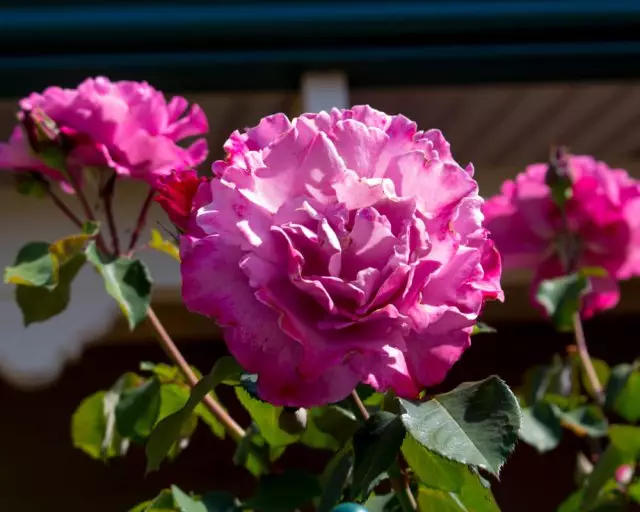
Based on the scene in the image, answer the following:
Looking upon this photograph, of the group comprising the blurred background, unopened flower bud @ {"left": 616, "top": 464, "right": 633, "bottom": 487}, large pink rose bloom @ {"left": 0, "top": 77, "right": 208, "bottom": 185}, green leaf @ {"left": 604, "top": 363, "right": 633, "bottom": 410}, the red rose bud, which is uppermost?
the red rose bud

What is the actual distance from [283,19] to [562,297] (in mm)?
1253

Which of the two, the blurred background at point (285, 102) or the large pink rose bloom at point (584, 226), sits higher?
the large pink rose bloom at point (584, 226)

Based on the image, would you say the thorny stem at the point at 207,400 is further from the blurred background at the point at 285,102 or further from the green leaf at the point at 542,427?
the blurred background at the point at 285,102

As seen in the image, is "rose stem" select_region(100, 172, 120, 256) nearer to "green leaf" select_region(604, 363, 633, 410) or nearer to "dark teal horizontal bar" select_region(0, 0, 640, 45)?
"green leaf" select_region(604, 363, 633, 410)

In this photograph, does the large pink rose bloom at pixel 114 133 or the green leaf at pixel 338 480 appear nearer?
the green leaf at pixel 338 480

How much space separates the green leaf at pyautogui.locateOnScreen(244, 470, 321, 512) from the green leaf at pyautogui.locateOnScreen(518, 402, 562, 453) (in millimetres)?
267

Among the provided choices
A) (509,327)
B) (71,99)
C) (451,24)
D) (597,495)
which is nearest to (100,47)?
(451,24)

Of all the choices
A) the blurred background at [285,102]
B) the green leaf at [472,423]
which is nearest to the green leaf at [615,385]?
the green leaf at [472,423]

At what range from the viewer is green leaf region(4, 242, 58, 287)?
65 cm

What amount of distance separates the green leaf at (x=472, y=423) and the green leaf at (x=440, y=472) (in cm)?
4

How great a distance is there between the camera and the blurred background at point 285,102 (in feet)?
6.27

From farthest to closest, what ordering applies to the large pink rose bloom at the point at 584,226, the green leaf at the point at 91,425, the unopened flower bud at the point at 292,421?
the large pink rose bloom at the point at 584,226, the green leaf at the point at 91,425, the unopened flower bud at the point at 292,421

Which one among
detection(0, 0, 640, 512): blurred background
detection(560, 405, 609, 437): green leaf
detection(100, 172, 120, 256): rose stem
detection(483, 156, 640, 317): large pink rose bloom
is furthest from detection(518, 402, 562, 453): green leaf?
detection(0, 0, 640, 512): blurred background

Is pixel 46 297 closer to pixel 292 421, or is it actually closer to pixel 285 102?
pixel 292 421
